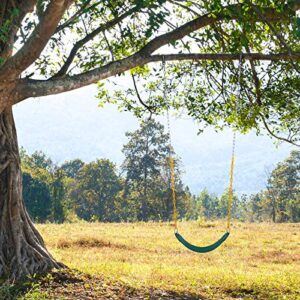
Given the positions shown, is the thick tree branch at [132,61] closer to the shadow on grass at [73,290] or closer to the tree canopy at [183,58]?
the tree canopy at [183,58]

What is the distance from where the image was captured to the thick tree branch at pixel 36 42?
24.3 ft

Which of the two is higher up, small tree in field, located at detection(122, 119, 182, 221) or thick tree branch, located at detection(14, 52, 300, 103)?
small tree in field, located at detection(122, 119, 182, 221)

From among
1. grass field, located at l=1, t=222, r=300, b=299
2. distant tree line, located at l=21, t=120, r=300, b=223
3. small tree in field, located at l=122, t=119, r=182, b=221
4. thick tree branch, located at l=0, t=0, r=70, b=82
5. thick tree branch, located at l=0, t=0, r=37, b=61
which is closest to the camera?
thick tree branch, located at l=0, t=0, r=70, b=82

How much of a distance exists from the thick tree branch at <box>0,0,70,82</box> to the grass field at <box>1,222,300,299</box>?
355 centimetres

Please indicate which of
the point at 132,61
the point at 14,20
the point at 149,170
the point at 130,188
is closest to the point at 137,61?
the point at 132,61

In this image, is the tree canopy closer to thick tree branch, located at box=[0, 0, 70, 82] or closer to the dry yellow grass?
thick tree branch, located at box=[0, 0, 70, 82]

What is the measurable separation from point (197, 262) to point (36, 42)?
34.7ft

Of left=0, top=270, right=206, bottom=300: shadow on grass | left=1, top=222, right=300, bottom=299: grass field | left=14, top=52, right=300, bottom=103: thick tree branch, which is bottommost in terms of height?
left=0, top=270, right=206, bottom=300: shadow on grass

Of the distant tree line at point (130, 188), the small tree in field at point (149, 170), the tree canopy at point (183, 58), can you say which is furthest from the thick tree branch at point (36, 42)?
the small tree in field at point (149, 170)

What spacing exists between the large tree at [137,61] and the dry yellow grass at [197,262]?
215 centimetres

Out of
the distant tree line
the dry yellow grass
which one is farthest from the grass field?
the distant tree line

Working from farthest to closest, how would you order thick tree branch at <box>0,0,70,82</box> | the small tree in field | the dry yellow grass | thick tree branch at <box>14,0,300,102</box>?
the small tree in field, the dry yellow grass, thick tree branch at <box>14,0,300,102</box>, thick tree branch at <box>0,0,70,82</box>

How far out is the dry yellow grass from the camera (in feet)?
35.8

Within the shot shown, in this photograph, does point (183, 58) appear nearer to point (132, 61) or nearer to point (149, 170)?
point (132, 61)
